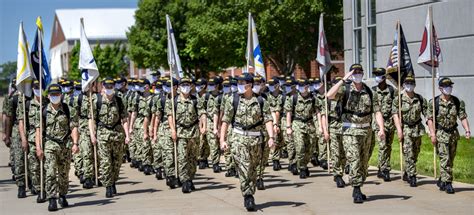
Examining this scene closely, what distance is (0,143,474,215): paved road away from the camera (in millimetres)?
12875

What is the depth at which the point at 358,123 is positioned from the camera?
44.6 ft

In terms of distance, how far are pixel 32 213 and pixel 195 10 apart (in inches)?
1171

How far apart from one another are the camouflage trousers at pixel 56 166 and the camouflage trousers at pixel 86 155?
2.78 meters

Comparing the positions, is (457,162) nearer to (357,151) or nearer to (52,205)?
(357,151)

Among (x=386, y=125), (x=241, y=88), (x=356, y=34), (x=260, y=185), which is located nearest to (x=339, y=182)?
(x=260, y=185)

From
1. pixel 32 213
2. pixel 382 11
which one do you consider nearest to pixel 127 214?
pixel 32 213

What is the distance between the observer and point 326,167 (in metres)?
18.9

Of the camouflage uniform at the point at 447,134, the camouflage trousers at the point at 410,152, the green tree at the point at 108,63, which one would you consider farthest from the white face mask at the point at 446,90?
the green tree at the point at 108,63

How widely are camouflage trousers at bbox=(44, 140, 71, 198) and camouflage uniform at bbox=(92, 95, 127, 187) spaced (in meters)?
1.32

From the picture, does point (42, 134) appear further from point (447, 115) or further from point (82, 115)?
point (447, 115)

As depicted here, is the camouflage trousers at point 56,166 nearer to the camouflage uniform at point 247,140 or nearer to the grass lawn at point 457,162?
the camouflage uniform at point 247,140

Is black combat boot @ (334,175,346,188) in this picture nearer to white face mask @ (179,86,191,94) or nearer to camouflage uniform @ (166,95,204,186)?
camouflage uniform @ (166,95,204,186)

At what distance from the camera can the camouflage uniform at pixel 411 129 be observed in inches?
614

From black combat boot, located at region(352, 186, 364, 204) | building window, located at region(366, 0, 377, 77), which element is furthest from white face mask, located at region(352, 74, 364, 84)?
building window, located at region(366, 0, 377, 77)
